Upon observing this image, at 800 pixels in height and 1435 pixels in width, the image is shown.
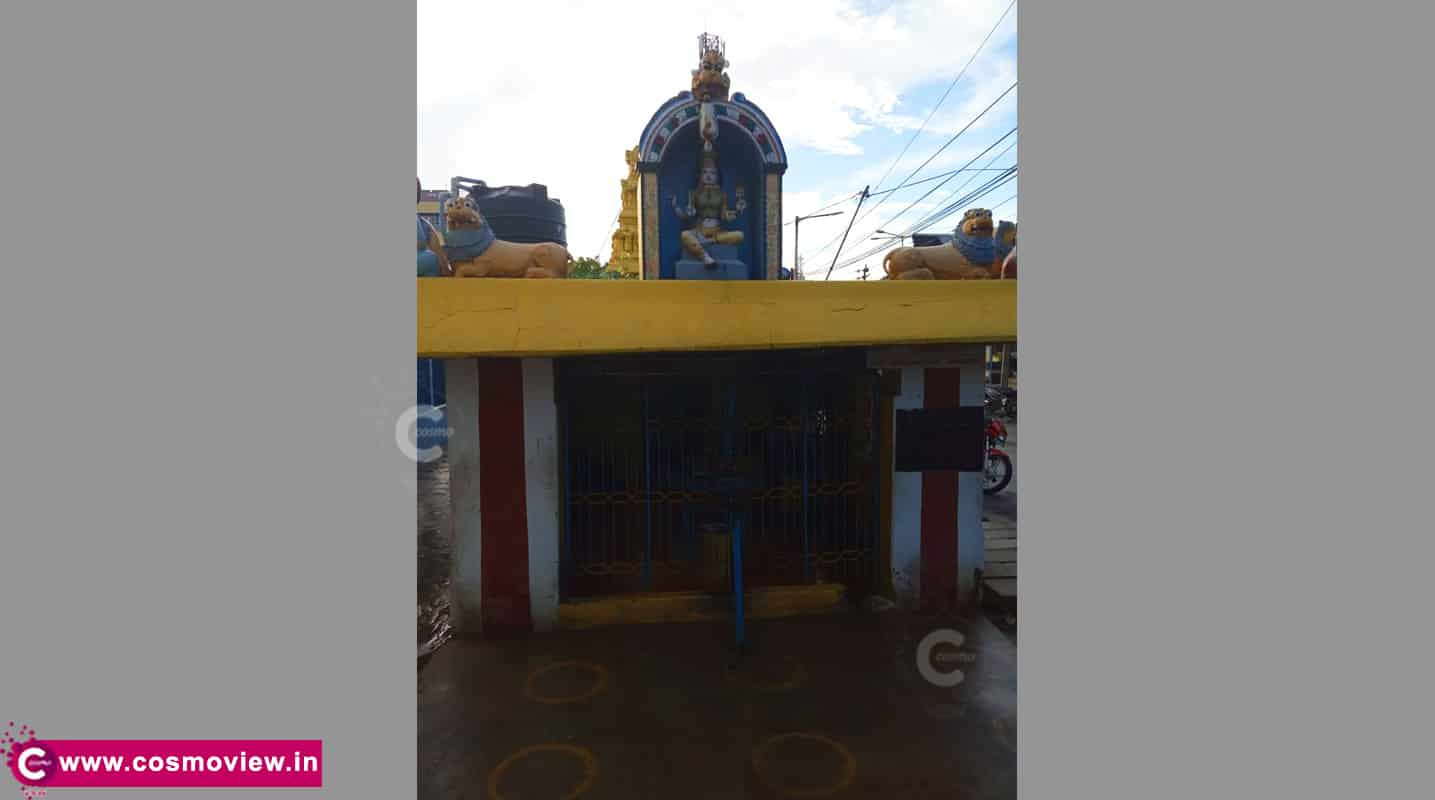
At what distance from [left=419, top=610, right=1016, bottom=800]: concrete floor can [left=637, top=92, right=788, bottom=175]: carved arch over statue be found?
4.15 meters

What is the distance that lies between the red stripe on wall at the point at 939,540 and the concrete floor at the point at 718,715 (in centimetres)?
34

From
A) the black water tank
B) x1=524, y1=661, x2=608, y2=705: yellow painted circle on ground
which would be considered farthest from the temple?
the black water tank

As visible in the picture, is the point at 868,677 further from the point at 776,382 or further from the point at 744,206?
the point at 744,206

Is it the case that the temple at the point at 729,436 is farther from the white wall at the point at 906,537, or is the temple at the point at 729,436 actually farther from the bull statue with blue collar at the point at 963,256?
the bull statue with blue collar at the point at 963,256

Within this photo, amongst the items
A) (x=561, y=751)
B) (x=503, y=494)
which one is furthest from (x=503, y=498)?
(x=561, y=751)

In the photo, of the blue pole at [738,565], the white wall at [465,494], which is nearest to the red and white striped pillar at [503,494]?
the white wall at [465,494]

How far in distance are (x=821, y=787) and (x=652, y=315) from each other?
2.82 meters

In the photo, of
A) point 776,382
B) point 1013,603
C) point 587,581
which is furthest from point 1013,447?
point 587,581

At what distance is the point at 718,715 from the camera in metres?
4.07

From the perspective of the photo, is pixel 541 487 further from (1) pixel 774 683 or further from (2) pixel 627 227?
(2) pixel 627 227

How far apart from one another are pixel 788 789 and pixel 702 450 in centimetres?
295

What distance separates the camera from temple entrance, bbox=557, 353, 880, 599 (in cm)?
520

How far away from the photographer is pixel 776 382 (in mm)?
5754
